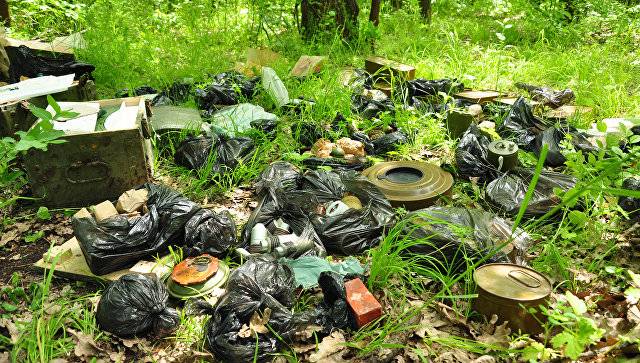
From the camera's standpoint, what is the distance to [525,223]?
3291 millimetres

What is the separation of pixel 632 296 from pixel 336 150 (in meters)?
2.48

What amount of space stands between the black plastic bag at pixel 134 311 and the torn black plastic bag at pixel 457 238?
4.71 ft

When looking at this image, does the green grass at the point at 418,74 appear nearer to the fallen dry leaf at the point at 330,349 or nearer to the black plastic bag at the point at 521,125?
the fallen dry leaf at the point at 330,349

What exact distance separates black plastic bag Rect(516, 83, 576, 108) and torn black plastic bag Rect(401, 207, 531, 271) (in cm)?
235

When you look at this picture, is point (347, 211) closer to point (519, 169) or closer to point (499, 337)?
point (499, 337)

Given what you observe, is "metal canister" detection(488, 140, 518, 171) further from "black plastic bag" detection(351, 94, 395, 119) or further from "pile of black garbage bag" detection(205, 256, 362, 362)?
"pile of black garbage bag" detection(205, 256, 362, 362)

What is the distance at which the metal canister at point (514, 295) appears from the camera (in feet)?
7.77

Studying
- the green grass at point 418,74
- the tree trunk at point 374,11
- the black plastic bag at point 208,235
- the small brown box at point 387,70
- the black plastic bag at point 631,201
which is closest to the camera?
the green grass at point 418,74

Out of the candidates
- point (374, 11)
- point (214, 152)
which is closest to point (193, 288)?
point (214, 152)

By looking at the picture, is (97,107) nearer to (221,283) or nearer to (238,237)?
(238,237)

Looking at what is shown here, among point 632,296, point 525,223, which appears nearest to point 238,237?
point 525,223

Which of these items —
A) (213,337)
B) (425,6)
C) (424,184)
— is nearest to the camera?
(213,337)

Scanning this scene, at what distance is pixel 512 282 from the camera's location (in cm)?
250

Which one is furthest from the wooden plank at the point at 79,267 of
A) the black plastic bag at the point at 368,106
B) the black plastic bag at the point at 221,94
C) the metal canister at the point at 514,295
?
the black plastic bag at the point at 368,106
